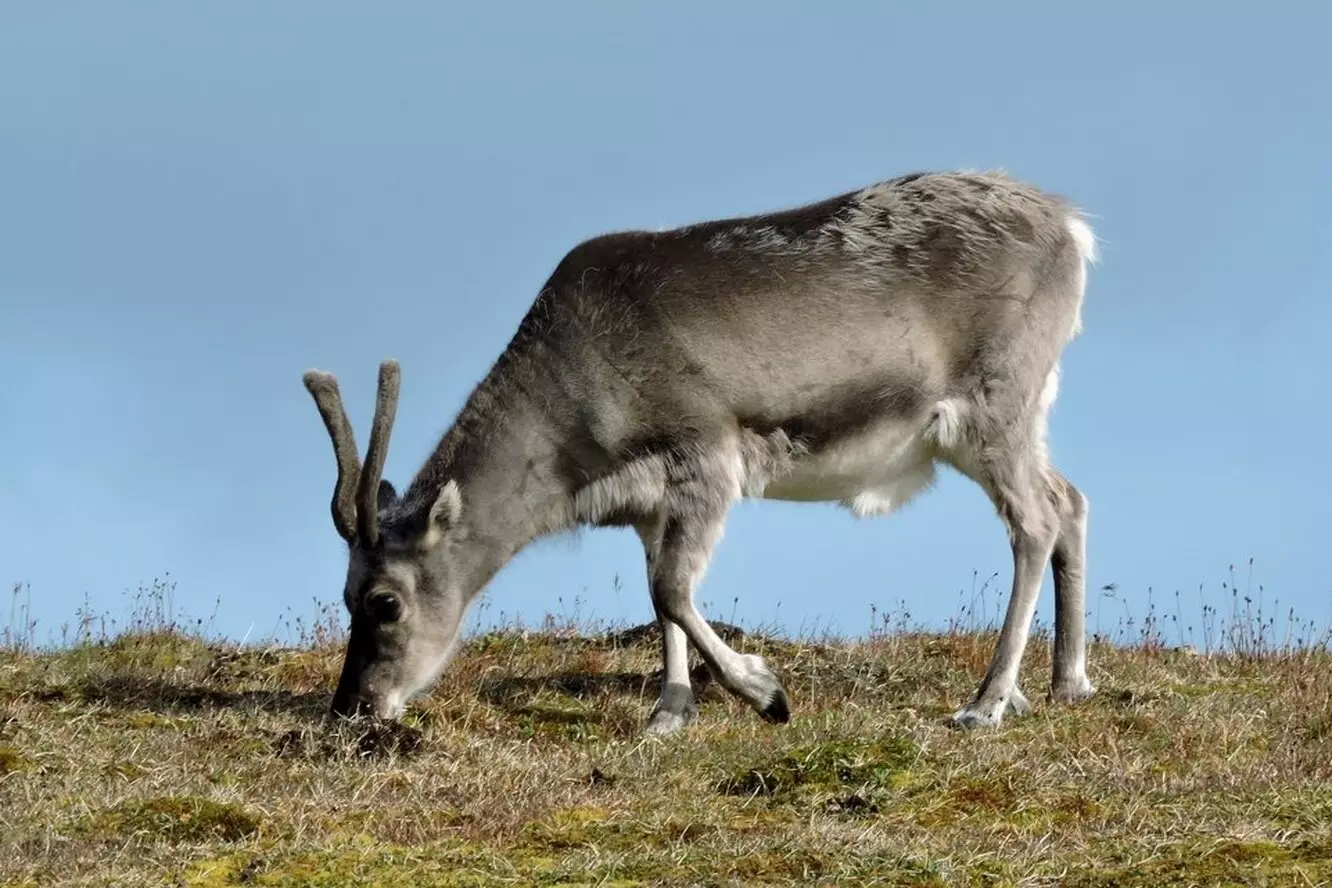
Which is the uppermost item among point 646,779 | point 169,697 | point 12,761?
point 12,761

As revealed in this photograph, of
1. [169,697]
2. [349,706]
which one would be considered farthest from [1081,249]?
[169,697]

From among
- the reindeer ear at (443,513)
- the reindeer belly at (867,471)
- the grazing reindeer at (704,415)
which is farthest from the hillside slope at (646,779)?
the reindeer belly at (867,471)

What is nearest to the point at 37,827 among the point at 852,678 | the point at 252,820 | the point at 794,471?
the point at 252,820

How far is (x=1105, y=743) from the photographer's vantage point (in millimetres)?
9344

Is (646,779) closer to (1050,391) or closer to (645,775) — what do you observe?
(645,775)

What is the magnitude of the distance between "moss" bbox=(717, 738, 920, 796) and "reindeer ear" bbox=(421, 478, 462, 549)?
10.7ft

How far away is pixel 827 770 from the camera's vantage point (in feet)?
27.1

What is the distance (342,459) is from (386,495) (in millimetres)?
464

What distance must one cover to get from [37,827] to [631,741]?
11.6ft

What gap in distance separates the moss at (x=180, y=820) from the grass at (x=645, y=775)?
2cm

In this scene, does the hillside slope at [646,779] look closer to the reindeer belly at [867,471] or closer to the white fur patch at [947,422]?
the reindeer belly at [867,471]

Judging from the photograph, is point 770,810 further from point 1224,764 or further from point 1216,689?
point 1216,689

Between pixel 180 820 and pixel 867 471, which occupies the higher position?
pixel 867 471

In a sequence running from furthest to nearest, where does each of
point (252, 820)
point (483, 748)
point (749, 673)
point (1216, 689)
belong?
point (1216, 689) < point (749, 673) < point (483, 748) < point (252, 820)
